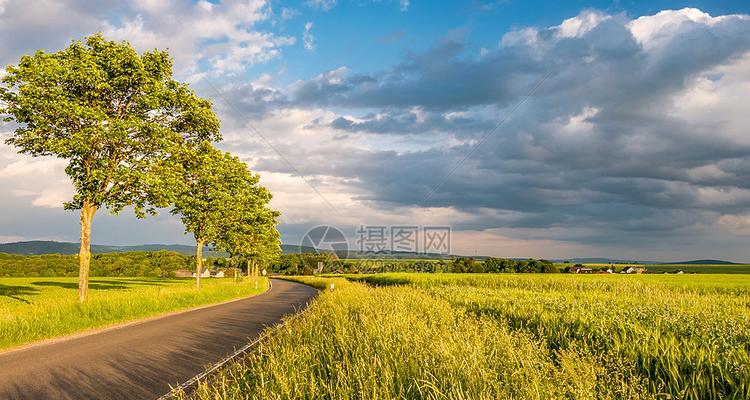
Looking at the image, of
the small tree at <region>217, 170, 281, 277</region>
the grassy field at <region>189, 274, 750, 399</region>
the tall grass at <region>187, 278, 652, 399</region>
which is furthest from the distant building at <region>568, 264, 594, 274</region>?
the tall grass at <region>187, 278, 652, 399</region>

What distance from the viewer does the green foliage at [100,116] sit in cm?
1956

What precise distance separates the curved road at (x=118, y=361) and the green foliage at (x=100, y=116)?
8322 mm

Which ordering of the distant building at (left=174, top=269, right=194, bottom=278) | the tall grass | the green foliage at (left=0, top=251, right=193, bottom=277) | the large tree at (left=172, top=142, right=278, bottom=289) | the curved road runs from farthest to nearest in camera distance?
the distant building at (left=174, top=269, right=194, bottom=278) → the green foliage at (left=0, top=251, right=193, bottom=277) → the large tree at (left=172, top=142, right=278, bottom=289) → the curved road → the tall grass

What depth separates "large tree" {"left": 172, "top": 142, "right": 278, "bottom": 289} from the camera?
26.3m

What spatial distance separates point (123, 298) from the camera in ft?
61.2

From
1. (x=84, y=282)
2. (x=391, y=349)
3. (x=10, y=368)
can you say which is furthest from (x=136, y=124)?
(x=391, y=349)

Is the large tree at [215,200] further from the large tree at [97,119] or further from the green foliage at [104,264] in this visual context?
the green foliage at [104,264]

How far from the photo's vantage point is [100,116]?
1994 cm

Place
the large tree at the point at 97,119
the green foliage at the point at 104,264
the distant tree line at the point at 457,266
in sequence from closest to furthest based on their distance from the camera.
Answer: the large tree at the point at 97,119
the green foliage at the point at 104,264
the distant tree line at the point at 457,266

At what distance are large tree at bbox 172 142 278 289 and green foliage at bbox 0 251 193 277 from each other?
183 ft

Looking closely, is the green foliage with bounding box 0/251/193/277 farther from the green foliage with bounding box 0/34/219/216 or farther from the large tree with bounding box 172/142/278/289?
the green foliage with bounding box 0/34/219/216

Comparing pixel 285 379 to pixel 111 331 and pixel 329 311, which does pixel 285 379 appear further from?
pixel 111 331

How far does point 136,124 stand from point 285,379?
1923 cm

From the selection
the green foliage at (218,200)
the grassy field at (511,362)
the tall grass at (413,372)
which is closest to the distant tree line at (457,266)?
the green foliage at (218,200)
